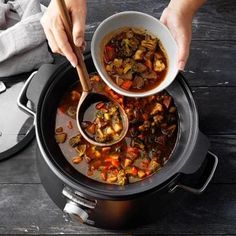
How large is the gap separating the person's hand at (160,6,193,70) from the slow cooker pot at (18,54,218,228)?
0.09 metres

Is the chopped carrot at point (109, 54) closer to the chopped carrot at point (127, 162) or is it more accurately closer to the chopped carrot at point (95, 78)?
the chopped carrot at point (95, 78)

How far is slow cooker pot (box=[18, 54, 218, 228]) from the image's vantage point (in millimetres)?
1040

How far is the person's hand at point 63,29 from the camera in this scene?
104 centimetres

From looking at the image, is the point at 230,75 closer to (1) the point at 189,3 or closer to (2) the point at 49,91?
(1) the point at 189,3

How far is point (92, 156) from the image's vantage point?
114 centimetres

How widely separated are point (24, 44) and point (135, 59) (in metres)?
0.37

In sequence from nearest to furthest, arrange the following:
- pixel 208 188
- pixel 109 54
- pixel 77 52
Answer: pixel 77 52 < pixel 109 54 < pixel 208 188

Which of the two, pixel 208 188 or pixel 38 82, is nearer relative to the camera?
pixel 38 82

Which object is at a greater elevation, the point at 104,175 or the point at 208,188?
the point at 104,175

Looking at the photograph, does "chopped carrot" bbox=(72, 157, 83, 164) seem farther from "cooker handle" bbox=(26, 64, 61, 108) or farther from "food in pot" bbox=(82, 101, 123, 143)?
"cooker handle" bbox=(26, 64, 61, 108)

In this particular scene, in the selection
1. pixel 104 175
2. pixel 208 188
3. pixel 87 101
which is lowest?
pixel 208 188

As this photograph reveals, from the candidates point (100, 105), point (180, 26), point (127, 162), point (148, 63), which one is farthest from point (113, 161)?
point (180, 26)

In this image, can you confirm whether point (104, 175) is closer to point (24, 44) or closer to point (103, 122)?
point (103, 122)

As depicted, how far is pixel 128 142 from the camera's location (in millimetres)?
1164
